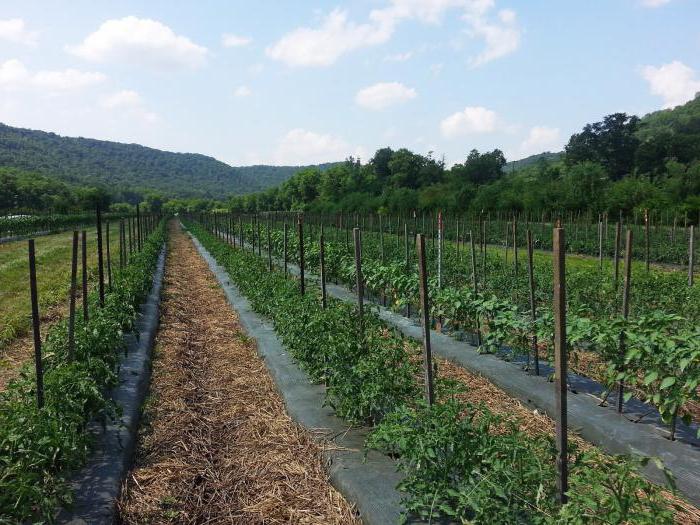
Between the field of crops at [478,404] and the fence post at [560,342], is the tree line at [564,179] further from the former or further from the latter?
the fence post at [560,342]

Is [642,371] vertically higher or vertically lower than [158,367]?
higher

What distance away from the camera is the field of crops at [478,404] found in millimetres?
2498

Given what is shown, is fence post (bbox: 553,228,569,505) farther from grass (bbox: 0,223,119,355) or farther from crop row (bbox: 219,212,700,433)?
grass (bbox: 0,223,119,355)

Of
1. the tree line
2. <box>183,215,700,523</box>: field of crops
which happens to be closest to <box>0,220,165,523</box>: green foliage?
<box>183,215,700,523</box>: field of crops

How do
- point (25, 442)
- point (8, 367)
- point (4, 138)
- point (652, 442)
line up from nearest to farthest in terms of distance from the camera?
1. point (25, 442)
2. point (652, 442)
3. point (8, 367)
4. point (4, 138)

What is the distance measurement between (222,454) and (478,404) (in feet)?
7.89

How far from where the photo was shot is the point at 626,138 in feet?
182

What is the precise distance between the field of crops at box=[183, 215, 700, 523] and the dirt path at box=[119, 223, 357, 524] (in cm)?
58

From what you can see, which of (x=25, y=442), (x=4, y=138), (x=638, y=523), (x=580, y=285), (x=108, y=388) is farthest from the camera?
(x=4, y=138)

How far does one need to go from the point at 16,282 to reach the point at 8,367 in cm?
888

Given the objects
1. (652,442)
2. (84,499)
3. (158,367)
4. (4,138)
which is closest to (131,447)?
(84,499)

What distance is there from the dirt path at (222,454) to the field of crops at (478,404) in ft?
1.89

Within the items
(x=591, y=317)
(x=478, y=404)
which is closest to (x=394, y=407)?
(x=478, y=404)

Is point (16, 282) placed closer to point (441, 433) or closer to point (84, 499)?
point (84, 499)
